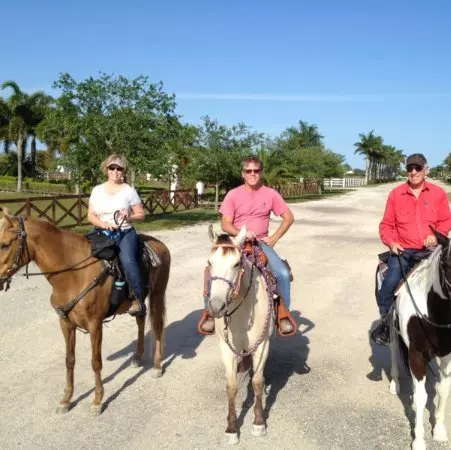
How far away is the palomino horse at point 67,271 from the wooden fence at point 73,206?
13.6 meters

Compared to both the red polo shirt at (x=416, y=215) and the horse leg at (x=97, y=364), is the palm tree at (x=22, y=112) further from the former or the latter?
the red polo shirt at (x=416, y=215)

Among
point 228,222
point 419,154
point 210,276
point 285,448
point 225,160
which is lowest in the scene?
point 285,448

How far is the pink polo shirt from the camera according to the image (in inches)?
202

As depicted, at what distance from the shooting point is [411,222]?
5.01 meters

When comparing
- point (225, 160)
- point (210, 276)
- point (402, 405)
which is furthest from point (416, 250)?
point (225, 160)

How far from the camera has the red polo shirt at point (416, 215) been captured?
488 centimetres

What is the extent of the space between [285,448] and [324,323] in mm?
3962

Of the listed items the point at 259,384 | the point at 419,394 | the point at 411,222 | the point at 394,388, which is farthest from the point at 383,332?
the point at 259,384

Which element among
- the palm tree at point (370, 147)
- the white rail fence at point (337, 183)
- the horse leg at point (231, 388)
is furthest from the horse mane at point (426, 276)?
the palm tree at point (370, 147)

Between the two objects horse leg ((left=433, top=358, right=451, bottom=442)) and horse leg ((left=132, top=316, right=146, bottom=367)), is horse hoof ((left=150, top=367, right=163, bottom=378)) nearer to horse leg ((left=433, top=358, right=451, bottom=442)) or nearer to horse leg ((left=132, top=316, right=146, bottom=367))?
horse leg ((left=132, top=316, right=146, bottom=367))

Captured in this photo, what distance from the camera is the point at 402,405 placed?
5258 millimetres

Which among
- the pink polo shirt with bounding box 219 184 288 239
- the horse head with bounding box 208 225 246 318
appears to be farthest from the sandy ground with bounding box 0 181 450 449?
the pink polo shirt with bounding box 219 184 288 239

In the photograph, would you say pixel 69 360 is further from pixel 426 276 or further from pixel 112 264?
pixel 426 276

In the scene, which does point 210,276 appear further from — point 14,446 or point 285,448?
point 14,446
